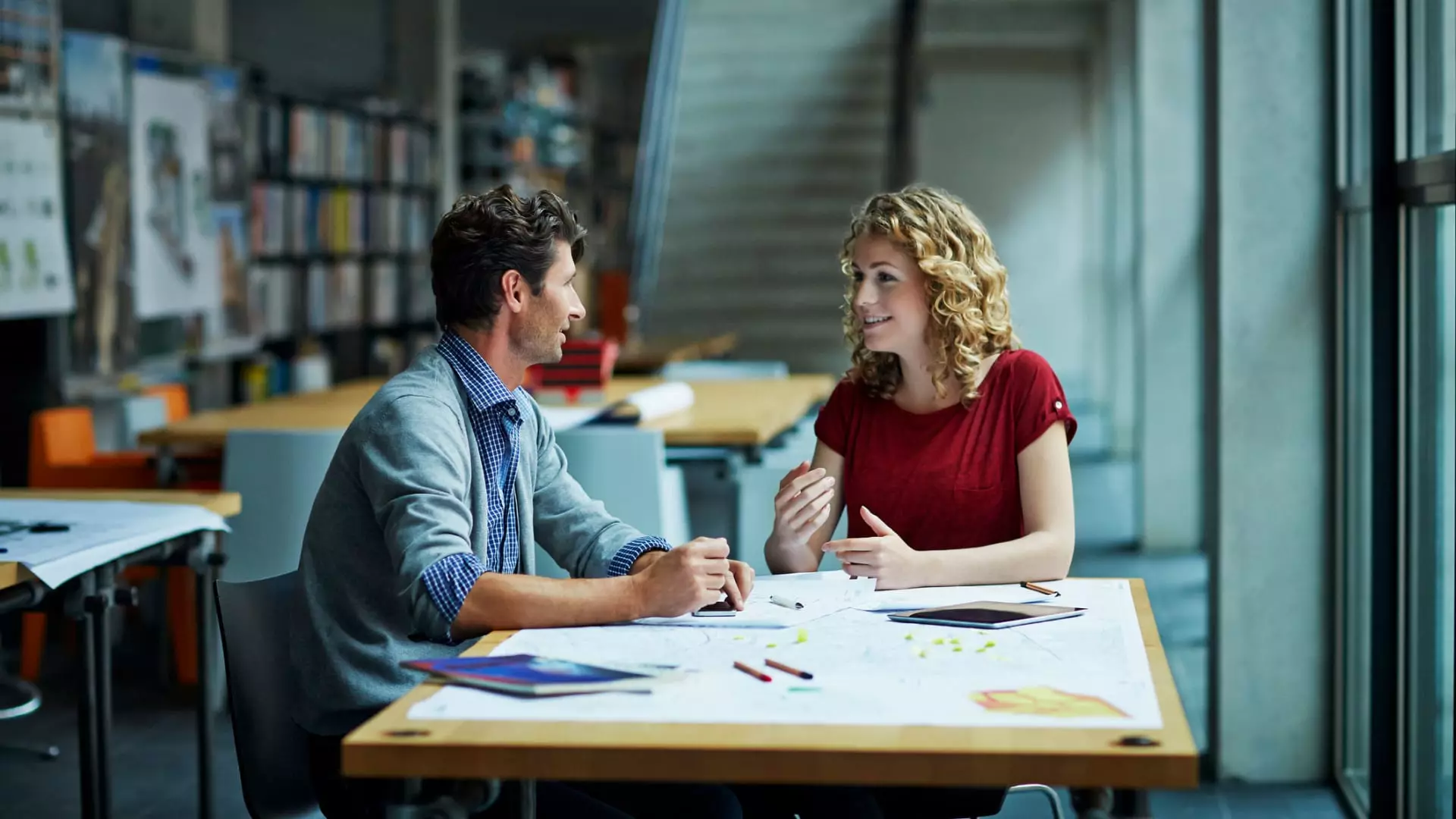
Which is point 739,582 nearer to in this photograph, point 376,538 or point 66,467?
point 376,538

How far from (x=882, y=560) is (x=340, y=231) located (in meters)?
6.67

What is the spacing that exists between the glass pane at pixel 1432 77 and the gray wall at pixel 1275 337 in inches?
20.3

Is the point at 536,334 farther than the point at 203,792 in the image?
No

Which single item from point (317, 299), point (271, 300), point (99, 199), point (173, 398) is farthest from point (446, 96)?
point (173, 398)

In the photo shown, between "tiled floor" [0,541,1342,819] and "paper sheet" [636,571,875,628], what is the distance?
148cm

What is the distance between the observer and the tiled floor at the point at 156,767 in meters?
3.60

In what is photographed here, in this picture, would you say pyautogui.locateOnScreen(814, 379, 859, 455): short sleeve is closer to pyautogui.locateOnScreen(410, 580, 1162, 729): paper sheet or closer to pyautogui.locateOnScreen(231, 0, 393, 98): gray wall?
pyautogui.locateOnScreen(410, 580, 1162, 729): paper sheet

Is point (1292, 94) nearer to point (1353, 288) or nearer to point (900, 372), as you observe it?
point (1353, 288)

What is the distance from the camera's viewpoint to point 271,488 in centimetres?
389

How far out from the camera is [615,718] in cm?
158

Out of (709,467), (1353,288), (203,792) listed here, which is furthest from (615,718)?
(709,467)

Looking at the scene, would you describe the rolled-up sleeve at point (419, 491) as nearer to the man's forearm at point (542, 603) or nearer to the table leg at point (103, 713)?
the man's forearm at point (542, 603)

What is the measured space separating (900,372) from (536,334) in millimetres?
743

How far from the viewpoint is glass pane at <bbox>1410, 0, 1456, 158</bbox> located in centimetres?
286
